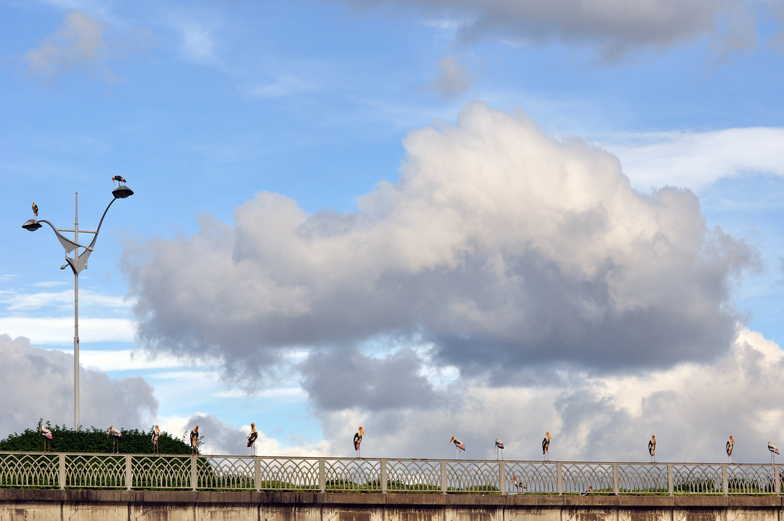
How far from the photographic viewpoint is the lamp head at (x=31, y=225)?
1296 inches

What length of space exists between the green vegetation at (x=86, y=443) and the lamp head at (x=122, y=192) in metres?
8.44

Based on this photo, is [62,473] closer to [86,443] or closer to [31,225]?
[86,443]

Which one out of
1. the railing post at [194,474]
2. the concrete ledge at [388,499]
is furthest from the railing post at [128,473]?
the railing post at [194,474]

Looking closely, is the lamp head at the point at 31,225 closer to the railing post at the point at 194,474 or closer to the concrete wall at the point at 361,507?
the concrete wall at the point at 361,507

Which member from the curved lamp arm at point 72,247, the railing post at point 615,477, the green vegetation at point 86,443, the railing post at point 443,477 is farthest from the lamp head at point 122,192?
the railing post at point 615,477

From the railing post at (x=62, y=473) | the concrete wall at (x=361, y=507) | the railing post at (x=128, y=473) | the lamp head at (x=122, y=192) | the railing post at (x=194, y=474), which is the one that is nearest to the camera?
the concrete wall at (x=361, y=507)

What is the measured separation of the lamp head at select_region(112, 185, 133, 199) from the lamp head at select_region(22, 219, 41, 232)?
3175mm

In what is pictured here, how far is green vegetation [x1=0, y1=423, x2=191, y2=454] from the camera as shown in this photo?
29.6 meters

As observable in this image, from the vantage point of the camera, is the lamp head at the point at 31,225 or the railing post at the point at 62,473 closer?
the railing post at the point at 62,473

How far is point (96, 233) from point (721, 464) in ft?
79.6

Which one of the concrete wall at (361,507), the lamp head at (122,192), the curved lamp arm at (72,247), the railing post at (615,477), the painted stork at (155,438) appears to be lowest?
the concrete wall at (361,507)

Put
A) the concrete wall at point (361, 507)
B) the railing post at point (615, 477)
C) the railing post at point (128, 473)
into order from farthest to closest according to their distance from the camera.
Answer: the railing post at point (615, 477)
the railing post at point (128, 473)
the concrete wall at point (361, 507)

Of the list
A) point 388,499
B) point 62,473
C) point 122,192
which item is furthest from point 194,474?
point 122,192

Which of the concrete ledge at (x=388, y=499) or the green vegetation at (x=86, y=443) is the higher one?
the green vegetation at (x=86, y=443)
